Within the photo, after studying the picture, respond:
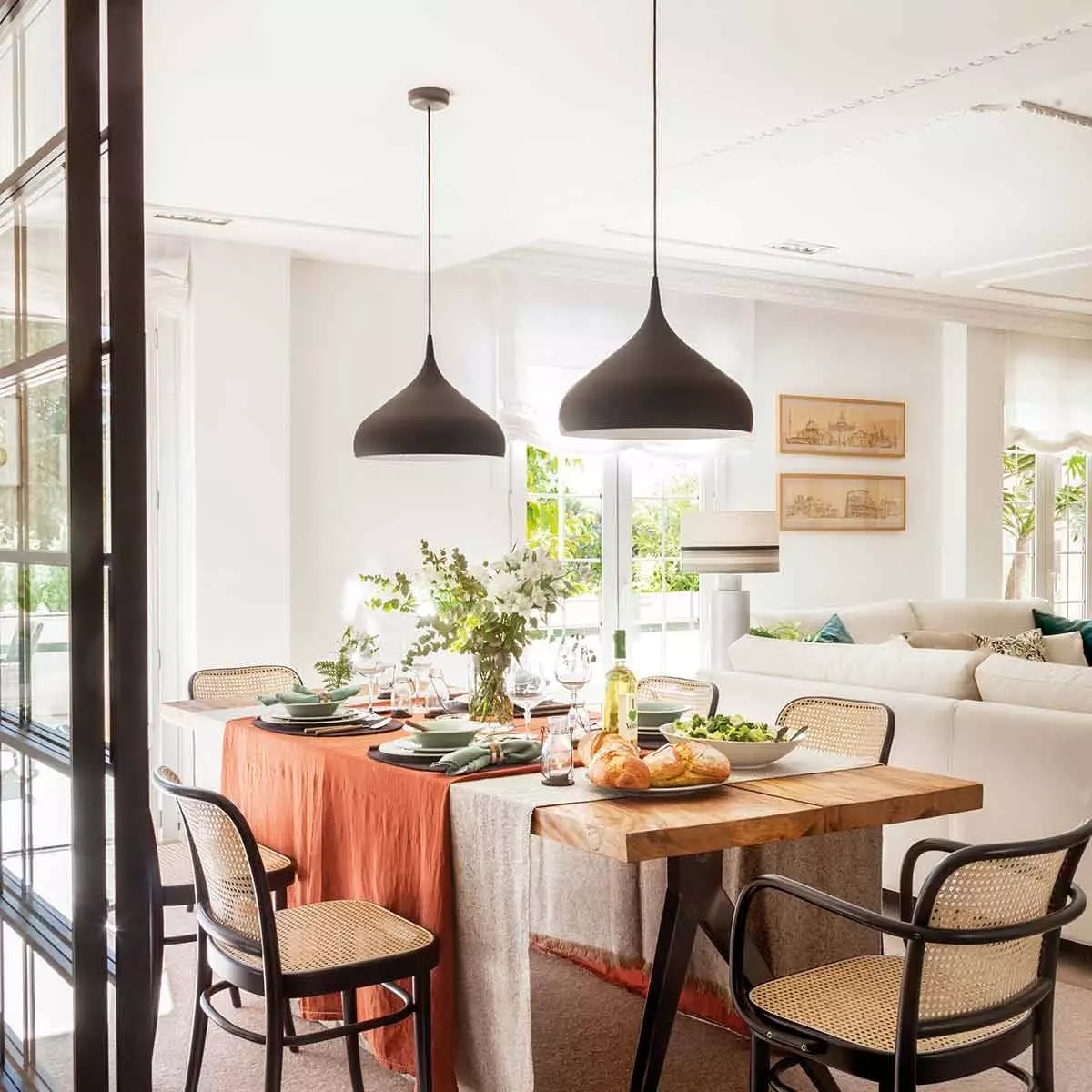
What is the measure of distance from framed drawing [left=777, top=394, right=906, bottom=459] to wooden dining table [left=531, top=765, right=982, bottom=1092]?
16.0 feet

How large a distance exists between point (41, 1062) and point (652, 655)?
512cm

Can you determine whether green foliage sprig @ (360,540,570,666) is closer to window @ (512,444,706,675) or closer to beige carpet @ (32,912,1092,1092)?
beige carpet @ (32,912,1092,1092)

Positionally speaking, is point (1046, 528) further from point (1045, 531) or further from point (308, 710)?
point (308, 710)

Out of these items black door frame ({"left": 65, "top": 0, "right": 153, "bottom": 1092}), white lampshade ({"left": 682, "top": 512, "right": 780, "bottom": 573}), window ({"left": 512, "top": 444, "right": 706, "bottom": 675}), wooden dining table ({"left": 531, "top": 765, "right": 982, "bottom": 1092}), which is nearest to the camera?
black door frame ({"left": 65, "top": 0, "right": 153, "bottom": 1092})

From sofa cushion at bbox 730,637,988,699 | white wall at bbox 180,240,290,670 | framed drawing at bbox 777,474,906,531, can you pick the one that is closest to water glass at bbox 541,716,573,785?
sofa cushion at bbox 730,637,988,699

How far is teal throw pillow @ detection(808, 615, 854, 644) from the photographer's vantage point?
6.37 meters

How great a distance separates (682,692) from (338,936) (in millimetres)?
1723

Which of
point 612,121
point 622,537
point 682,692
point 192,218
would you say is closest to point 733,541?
point 622,537

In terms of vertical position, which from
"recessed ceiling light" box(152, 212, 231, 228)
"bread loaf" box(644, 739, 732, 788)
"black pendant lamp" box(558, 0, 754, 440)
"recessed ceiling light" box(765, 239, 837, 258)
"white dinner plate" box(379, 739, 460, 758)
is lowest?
"white dinner plate" box(379, 739, 460, 758)

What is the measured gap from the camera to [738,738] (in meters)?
2.92

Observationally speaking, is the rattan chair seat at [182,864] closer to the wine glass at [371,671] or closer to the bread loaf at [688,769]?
the wine glass at [371,671]

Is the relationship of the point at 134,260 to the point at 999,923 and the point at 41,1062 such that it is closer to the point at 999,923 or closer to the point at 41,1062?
the point at 41,1062

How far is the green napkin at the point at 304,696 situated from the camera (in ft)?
12.5

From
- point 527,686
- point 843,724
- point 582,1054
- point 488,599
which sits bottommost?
point 582,1054
